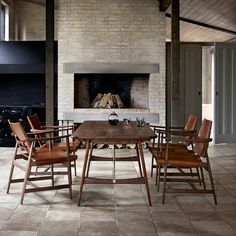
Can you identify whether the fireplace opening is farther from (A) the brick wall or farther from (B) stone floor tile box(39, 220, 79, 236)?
(B) stone floor tile box(39, 220, 79, 236)

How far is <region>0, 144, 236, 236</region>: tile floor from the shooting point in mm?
3227

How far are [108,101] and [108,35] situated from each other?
4.55ft

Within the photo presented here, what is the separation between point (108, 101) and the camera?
838cm

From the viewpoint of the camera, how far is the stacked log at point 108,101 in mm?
8367

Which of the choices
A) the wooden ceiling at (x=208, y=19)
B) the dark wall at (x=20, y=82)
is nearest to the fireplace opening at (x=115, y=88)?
the dark wall at (x=20, y=82)

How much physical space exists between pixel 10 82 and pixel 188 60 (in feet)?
14.1

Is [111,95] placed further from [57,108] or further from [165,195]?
[165,195]

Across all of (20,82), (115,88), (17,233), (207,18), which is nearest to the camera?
(17,233)

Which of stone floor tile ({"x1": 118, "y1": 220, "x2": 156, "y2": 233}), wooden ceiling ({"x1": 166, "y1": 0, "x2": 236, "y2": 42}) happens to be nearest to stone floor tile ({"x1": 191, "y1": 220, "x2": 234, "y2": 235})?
stone floor tile ({"x1": 118, "y1": 220, "x2": 156, "y2": 233})

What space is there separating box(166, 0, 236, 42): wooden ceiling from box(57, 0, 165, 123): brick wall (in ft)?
3.90

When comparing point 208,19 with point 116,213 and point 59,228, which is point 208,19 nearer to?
point 116,213

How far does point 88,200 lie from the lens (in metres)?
4.13

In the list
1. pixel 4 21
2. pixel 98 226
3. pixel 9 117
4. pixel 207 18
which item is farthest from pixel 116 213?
pixel 4 21

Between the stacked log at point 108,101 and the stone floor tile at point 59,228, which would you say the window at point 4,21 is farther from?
the stone floor tile at point 59,228
